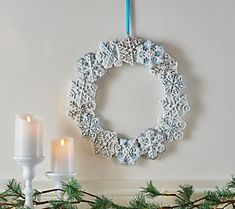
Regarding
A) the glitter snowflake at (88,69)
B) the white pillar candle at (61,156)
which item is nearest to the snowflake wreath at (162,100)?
the glitter snowflake at (88,69)

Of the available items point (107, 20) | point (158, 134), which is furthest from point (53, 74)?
point (158, 134)

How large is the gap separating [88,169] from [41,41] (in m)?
0.40

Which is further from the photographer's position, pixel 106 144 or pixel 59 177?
pixel 106 144

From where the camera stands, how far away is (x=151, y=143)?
1.24 metres

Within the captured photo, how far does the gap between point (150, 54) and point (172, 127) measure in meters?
0.22

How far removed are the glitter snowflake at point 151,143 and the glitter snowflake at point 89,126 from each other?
0.42ft

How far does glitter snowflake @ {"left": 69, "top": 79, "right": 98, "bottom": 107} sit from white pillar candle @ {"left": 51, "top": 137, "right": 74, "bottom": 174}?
14cm

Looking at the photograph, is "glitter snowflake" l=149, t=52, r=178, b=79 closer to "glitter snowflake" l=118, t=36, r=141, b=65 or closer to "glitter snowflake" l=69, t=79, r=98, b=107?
"glitter snowflake" l=118, t=36, r=141, b=65

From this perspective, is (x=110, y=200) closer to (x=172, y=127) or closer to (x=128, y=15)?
(x=172, y=127)

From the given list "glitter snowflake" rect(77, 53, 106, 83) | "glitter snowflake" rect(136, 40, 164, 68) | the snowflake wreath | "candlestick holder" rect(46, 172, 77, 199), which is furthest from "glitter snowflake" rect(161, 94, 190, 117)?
"candlestick holder" rect(46, 172, 77, 199)

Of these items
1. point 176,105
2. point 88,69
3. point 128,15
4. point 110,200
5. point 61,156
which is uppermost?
point 128,15

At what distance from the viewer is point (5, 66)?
125 cm

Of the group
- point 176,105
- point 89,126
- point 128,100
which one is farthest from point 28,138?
point 176,105

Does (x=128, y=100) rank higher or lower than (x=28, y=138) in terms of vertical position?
higher
